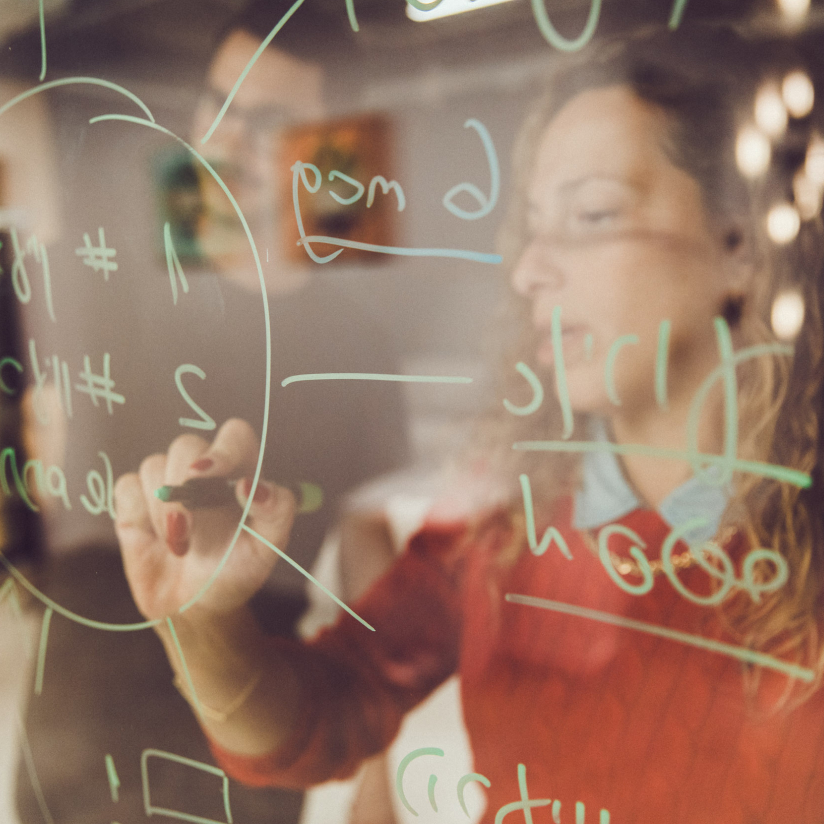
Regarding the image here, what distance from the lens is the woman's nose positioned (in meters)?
0.50

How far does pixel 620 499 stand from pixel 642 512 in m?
0.02

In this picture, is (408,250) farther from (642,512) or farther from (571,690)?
(571,690)

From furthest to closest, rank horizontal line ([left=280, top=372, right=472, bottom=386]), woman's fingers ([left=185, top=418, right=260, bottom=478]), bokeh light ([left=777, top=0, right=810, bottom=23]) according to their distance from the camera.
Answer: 1. woman's fingers ([left=185, top=418, right=260, bottom=478])
2. horizontal line ([left=280, top=372, right=472, bottom=386])
3. bokeh light ([left=777, top=0, right=810, bottom=23])

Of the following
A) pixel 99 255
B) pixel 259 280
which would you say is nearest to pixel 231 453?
pixel 259 280

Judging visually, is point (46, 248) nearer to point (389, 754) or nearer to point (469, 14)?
point (469, 14)

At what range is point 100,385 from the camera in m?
0.74

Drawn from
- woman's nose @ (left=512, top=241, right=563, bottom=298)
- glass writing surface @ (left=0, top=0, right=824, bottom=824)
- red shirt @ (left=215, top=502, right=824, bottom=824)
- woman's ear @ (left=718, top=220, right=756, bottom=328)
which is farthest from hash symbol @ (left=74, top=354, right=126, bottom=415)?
woman's ear @ (left=718, top=220, right=756, bottom=328)

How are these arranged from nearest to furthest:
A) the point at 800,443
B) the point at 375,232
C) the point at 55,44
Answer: the point at 800,443 → the point at 375,232 → the point at 55,44

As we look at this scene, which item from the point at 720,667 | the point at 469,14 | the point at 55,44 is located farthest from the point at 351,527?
the point at 55,44

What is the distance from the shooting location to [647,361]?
0.48 m

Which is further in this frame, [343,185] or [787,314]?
[343,185]

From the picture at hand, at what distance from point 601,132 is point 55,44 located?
63 cm

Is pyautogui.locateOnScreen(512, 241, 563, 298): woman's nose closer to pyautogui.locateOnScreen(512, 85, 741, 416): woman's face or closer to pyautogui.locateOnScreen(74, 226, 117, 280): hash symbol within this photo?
pyautogui.locateOnScreen(512, 85, 741, 416): woman's face

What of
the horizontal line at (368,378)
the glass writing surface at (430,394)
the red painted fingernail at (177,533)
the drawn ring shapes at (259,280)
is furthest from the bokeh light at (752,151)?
the red painted fingernail at (177,533)
